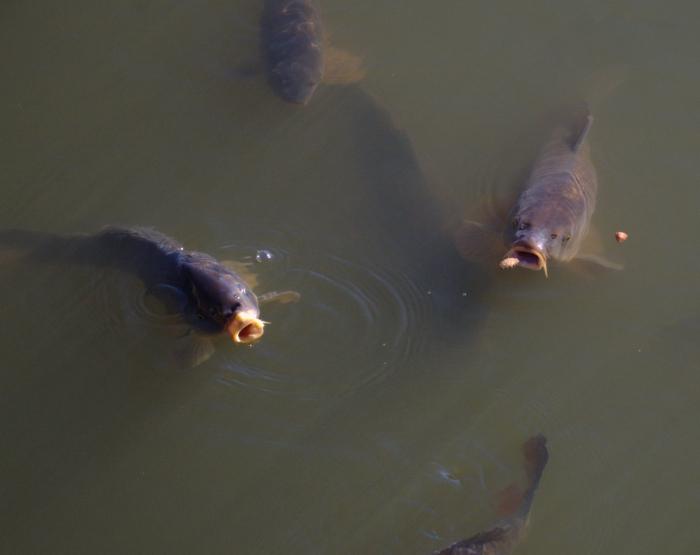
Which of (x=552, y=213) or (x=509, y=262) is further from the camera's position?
(x=552, y=213)

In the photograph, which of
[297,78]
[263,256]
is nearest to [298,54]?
[297,78]

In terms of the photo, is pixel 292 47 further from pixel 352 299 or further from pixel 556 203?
pixel 556 203

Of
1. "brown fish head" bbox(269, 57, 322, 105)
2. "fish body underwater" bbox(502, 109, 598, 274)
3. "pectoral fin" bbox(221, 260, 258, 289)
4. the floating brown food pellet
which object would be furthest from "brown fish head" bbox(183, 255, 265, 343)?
"brown fish head" bbox(269, 57, 322, 105)

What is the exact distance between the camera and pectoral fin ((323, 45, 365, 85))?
5.91m

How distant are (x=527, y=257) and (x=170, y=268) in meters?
1.90

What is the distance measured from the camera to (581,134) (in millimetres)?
5328

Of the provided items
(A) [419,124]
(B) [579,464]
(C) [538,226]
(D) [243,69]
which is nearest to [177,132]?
(D) [243,69]

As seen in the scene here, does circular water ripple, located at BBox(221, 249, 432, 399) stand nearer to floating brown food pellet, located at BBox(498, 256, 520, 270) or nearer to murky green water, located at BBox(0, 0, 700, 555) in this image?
murky green water, located at BBox(0, 0, 700, 555)

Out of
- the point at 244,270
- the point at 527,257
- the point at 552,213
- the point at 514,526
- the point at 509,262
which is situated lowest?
the point at 514,526

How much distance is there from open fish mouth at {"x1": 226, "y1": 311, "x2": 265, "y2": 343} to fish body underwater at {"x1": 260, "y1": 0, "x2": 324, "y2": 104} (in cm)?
204

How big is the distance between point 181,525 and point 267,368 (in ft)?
2.92

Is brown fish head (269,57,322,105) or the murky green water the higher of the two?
brown fish head (269,57,322,105)

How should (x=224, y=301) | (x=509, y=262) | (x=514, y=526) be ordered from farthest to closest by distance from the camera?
(x=509, y=262) → (x=224, y=301) → (x=514, y=526)

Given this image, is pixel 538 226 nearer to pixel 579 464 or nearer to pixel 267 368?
pixel 579 464
